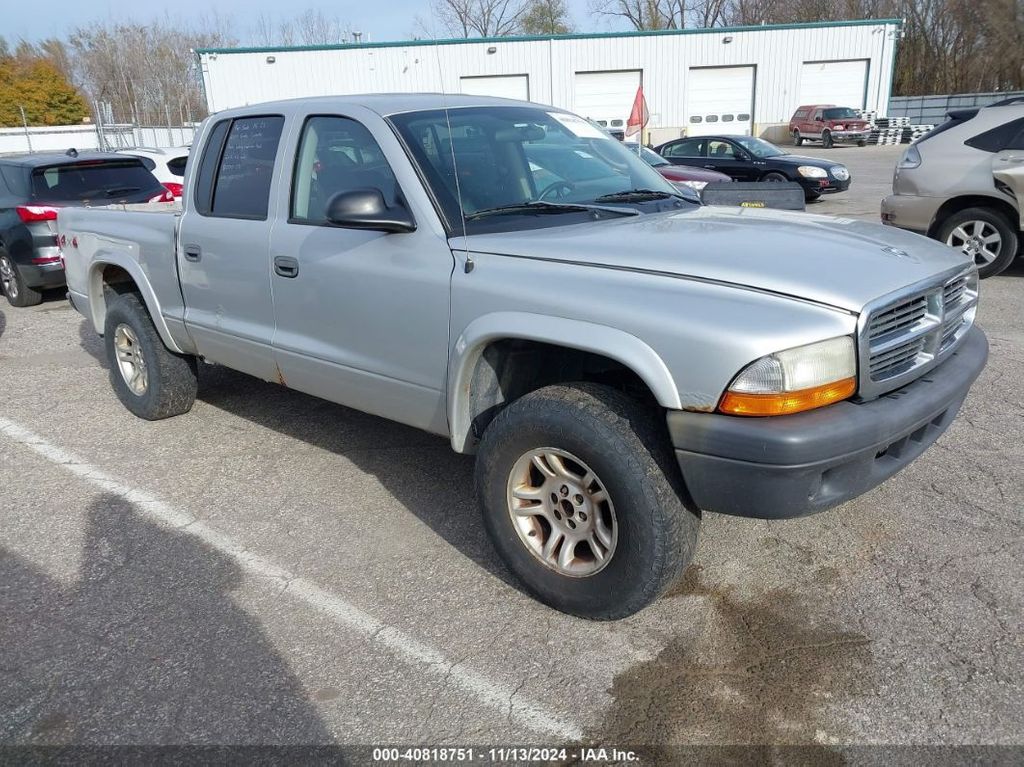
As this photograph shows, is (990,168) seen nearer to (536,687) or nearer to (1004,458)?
(1004,458)

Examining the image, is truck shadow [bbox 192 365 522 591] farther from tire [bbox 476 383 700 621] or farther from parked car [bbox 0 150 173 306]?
parked car [bbox 0 150 173 306]

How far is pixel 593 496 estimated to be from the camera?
2.90 m

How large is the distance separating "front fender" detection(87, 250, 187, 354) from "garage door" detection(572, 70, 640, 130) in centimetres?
3261

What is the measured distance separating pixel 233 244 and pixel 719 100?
1431 inches

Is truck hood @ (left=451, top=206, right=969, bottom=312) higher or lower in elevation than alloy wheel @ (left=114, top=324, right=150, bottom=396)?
higher

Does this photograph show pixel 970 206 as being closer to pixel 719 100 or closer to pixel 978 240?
pixel 978 240

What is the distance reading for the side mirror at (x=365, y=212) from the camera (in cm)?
311

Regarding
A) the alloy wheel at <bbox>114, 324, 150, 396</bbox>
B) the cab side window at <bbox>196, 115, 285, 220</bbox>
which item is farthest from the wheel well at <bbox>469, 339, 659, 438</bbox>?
the alloy wheel at <bbox>114, 324, 150, 396</bbox>

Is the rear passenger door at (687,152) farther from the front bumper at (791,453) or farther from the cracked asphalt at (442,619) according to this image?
the front bumper at (791,453)

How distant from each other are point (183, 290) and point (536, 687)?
3.13 metres

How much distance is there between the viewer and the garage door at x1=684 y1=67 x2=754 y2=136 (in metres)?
36.4

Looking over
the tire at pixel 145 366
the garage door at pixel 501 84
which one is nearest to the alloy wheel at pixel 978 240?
the tire at pixel 145 366

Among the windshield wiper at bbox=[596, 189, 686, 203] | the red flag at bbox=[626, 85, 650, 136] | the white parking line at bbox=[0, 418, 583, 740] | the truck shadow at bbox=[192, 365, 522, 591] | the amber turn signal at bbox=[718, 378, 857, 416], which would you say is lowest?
the truck shadow at bbox=[192, 365, 522, 591]

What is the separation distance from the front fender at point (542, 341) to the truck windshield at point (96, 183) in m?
7.47
